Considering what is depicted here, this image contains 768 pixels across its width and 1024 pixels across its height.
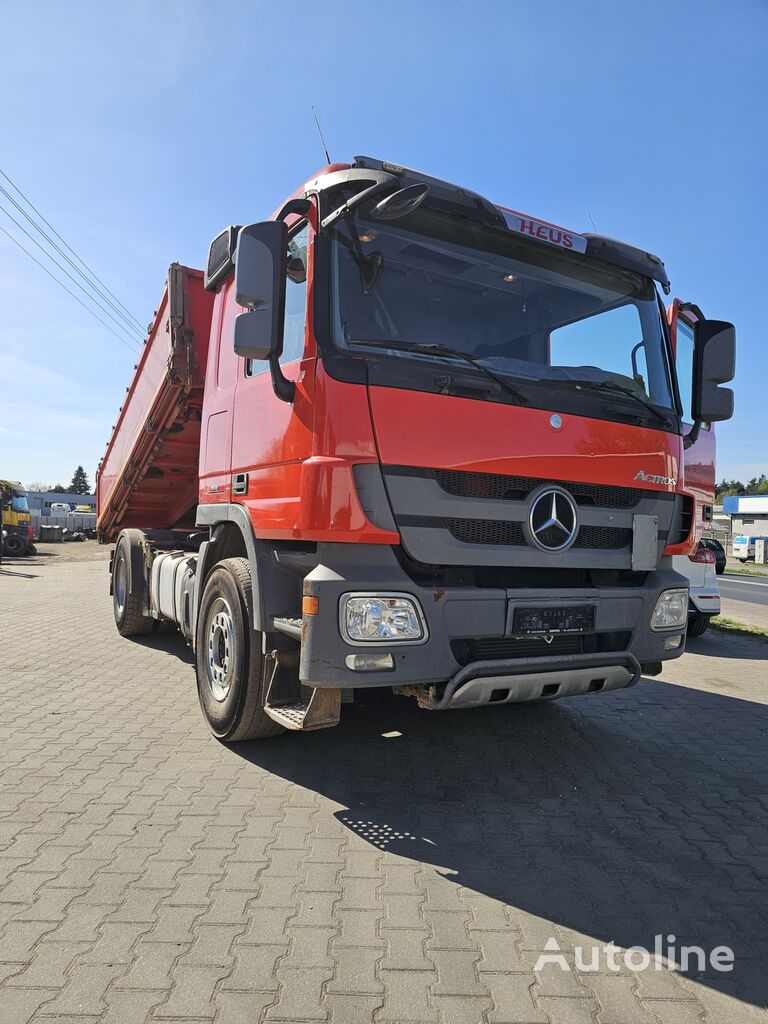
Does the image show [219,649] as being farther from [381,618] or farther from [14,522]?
[14,522]

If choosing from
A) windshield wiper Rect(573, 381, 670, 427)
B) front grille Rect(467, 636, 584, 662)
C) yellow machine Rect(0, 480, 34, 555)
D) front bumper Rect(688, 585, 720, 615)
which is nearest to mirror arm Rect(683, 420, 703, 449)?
windshield wiper Rect(573, 381, 670, 427)

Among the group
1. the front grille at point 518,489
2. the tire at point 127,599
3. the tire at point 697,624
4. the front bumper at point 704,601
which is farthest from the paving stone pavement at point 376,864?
the tire at point 697,624

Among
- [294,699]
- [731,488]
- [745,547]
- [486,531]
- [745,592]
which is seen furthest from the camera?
[731,488]

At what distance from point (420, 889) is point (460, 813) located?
718 mm

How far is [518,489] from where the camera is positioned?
3.39 meters

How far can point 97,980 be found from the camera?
205cm

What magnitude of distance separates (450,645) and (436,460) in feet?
2.83

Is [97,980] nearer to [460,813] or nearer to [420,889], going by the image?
[420,889]

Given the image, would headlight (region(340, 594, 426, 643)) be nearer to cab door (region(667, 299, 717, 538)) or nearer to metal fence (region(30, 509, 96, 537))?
cab door (region(667, 299, 717, 538))

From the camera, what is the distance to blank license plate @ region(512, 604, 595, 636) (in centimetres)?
333

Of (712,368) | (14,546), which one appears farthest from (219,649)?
(14,546)

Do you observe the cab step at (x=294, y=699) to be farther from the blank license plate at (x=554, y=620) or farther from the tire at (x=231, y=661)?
the blank license plate at (x=554, y=620)

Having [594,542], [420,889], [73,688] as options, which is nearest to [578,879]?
[420,889]

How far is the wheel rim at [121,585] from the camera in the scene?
7664mm
